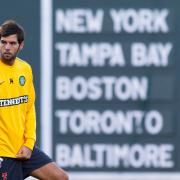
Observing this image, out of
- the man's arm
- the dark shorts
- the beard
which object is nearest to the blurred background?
the dark shorts

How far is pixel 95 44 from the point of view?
26.5ft

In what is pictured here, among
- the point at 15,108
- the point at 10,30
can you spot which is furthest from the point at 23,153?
the point at 10,30

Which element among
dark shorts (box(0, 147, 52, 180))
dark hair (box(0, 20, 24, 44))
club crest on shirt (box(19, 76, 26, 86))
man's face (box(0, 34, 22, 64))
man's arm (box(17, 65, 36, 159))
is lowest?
dark shorts (box(0, 147, 52, 180))

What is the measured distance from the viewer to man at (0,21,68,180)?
5605 millimetres

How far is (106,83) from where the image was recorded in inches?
319

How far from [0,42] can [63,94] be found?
2.56 m

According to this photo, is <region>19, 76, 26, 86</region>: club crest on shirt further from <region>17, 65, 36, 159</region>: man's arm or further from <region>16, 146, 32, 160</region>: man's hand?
<region>16, 146, 32, 160</region>: man's hand

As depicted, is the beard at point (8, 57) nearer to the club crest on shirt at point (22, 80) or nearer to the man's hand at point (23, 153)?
the club crest on shirt at point (22, 80)

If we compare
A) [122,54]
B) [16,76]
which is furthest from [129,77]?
[16,76]

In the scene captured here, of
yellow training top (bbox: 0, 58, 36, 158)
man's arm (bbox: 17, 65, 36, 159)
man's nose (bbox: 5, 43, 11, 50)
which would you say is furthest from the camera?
man's arm (bbox: 17, 65, 36, 159)

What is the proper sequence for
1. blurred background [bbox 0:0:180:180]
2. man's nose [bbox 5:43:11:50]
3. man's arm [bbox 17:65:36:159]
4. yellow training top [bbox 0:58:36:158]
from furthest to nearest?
blurred background [bbox 0:0:180:180] < man's arm [bbox 17:65:36:159] < yellow training top [bbox 0:58:36:158] < man's nose [bbox 5:43:11:50]

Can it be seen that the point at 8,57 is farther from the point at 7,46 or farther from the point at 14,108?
the point at 14,108

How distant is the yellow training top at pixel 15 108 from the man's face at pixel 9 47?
7 centimetres

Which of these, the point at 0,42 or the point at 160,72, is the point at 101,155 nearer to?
the point at 160,72
